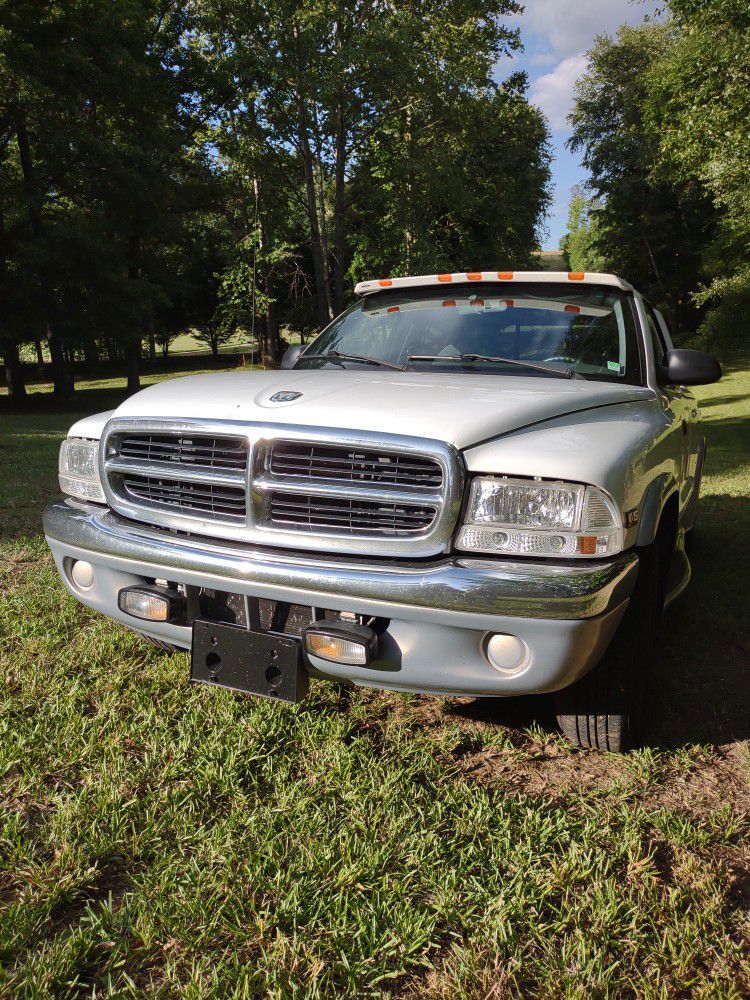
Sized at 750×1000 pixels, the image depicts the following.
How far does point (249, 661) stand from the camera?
2523 millimetres

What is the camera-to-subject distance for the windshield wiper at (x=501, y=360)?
319 cm

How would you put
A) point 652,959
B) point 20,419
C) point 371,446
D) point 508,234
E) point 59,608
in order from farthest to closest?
point 508,234 → point 20,419 → point 59,608 → point 371,446 → point 652,959

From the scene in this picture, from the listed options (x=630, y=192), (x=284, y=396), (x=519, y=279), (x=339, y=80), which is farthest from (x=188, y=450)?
(x=630, y=192)

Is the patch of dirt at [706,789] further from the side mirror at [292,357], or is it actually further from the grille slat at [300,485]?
the side mirror at [292,357]

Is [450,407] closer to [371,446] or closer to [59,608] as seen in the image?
[371,446]

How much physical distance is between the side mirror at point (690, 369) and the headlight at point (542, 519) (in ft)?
5.07

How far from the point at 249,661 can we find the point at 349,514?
588 mm

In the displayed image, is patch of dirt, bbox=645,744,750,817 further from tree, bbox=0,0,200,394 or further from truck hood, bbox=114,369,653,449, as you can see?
tree, bbox=0,0,200,394

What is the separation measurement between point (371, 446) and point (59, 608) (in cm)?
259

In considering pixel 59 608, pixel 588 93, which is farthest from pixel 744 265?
pixel 588 93

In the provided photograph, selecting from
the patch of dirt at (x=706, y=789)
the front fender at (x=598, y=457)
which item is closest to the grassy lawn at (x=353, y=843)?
the patch of dirt at (x=706, y=789)

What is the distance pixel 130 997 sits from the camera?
5.70 ft

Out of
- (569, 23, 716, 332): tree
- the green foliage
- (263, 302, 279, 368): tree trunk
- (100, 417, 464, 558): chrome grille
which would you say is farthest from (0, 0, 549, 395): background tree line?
the green foliage

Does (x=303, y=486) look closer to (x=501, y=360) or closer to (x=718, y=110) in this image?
(x=501, y=360)
